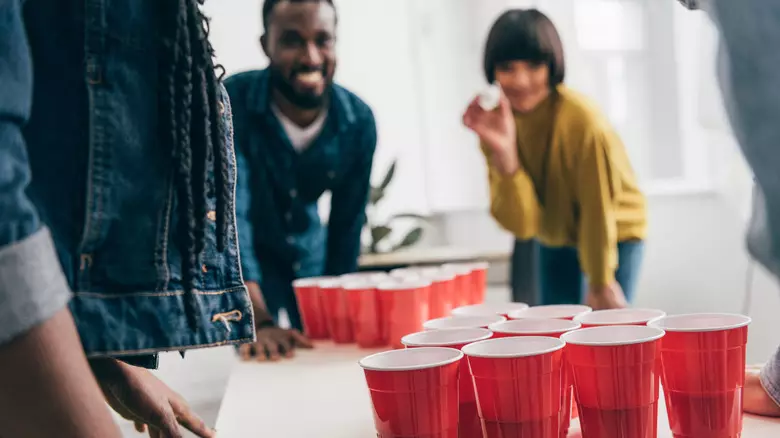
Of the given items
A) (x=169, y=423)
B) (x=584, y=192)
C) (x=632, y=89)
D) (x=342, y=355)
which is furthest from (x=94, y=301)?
(x=632, y=89)

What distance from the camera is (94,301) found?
0.56m

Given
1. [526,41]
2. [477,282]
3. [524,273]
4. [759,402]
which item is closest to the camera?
[759,402]

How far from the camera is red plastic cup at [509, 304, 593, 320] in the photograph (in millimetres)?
928

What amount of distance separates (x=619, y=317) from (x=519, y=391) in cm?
26

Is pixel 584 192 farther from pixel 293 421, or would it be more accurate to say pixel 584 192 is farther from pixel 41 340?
pixel 41 340

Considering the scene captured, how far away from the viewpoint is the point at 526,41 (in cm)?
179

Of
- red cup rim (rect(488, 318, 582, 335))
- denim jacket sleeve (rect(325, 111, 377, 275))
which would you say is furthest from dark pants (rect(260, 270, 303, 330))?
red cup rim (rect(488, 318, 582, 335))

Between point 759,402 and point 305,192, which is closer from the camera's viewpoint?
point 759,402

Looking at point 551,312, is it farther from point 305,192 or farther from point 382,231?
point 382,231

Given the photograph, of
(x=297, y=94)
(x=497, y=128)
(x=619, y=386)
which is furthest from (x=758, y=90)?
(x=297, y=94)

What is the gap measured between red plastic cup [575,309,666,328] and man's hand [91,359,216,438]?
47cm

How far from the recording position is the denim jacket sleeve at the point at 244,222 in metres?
1.63

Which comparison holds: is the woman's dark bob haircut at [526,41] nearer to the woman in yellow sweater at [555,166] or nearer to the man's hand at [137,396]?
the woman in yellow sweater at [555,166]

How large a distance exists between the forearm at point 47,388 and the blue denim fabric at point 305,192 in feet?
4.80
